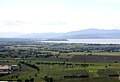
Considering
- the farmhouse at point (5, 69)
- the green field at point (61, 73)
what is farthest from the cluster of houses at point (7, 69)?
the green field at point (61, 73)

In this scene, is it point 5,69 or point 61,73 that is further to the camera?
point 5,69

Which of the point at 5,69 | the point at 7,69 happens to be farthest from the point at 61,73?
the point at 5,69

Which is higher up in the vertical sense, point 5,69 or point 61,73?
point 5,69

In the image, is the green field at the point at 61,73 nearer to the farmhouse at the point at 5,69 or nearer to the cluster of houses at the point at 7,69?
the cluster of houses at the point at 7,69

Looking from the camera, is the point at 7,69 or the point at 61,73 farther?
the point at 7,69

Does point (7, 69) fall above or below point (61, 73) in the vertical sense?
above

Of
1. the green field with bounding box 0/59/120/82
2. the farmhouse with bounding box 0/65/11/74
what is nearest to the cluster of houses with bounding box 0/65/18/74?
the farmhouse with bounding box 0/65/11/74

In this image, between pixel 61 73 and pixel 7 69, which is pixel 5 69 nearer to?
pixel 7 69

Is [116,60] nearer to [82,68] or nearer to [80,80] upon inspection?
[82,68]

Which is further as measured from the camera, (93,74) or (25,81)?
(93,74)

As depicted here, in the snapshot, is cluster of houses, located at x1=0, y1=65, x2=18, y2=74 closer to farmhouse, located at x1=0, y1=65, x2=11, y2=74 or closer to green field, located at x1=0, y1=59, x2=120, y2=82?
farmhouse, located at x1=0, y1=65, x2=11, y2=74

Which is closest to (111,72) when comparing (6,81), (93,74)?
(93,74)
